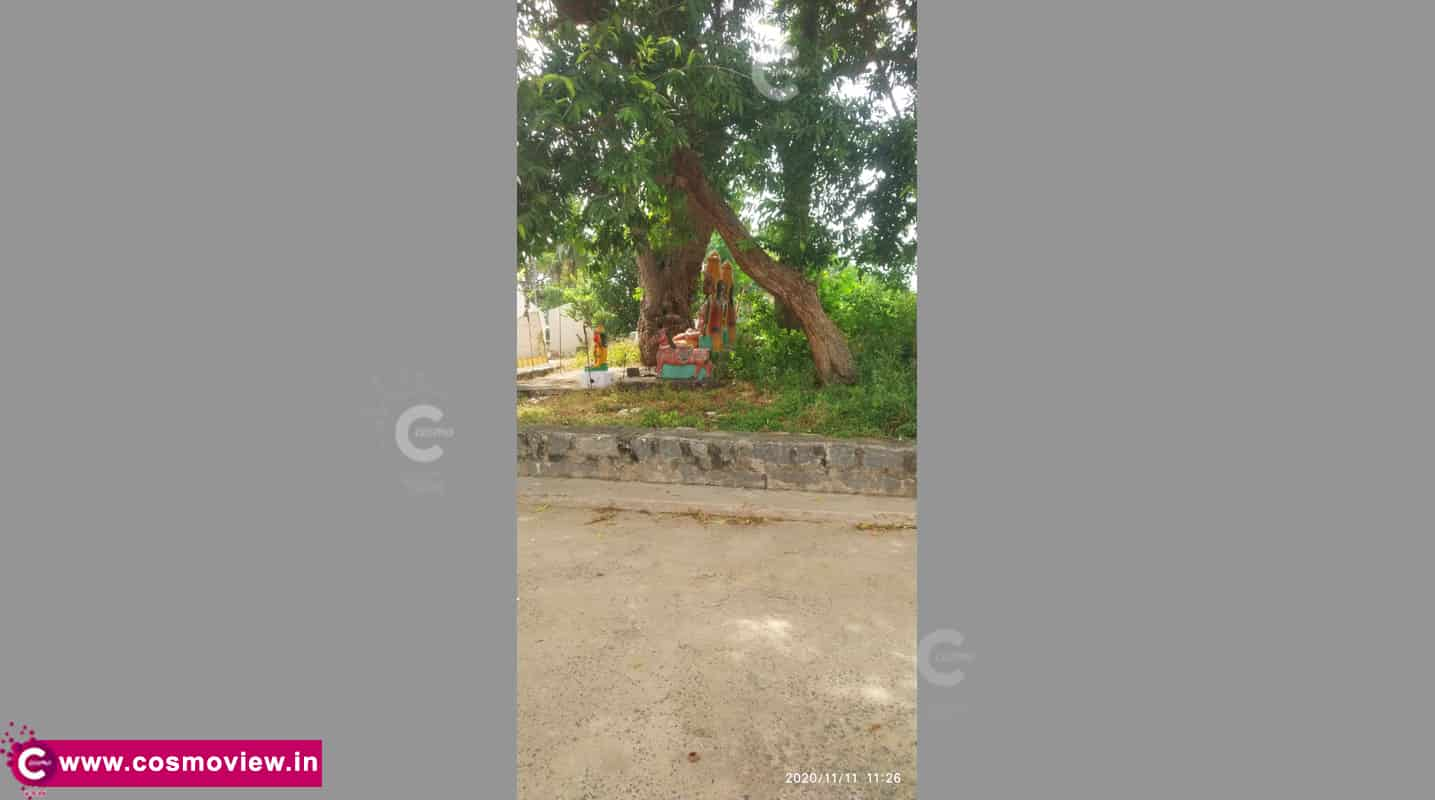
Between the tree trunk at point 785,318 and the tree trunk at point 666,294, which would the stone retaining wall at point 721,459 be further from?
the tree trunk at point 666,294

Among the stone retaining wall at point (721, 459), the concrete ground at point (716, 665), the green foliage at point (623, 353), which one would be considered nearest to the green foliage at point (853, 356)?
the stone retaining wall at point (721, 459)

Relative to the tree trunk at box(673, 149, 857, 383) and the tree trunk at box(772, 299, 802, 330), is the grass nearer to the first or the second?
the tree trunk at box(673, 149, 857, 383)

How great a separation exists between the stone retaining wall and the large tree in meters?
1.19

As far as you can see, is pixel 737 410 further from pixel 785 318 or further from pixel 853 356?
pixel 785 318

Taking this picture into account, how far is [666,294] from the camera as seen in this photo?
7422 millimetres

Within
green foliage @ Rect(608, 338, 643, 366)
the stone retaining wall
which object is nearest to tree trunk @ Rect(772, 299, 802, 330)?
green foliage @ Rect(608, 338, 643, 366)

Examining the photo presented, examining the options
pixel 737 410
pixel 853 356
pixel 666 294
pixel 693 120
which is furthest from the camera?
pixel 666 294

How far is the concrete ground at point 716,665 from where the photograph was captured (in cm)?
129

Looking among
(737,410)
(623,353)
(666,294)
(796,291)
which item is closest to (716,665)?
(737,410)

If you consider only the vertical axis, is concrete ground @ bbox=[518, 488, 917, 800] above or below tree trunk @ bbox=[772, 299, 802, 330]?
below

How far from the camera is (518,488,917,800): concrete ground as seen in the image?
4.25 feet

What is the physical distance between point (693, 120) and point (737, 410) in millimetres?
2001

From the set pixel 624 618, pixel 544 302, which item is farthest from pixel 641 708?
pixel 544 302

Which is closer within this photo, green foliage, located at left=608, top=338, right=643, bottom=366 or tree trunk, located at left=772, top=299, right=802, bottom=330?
tree trunk, located at left=772, top=299, right=802, bottom=330
